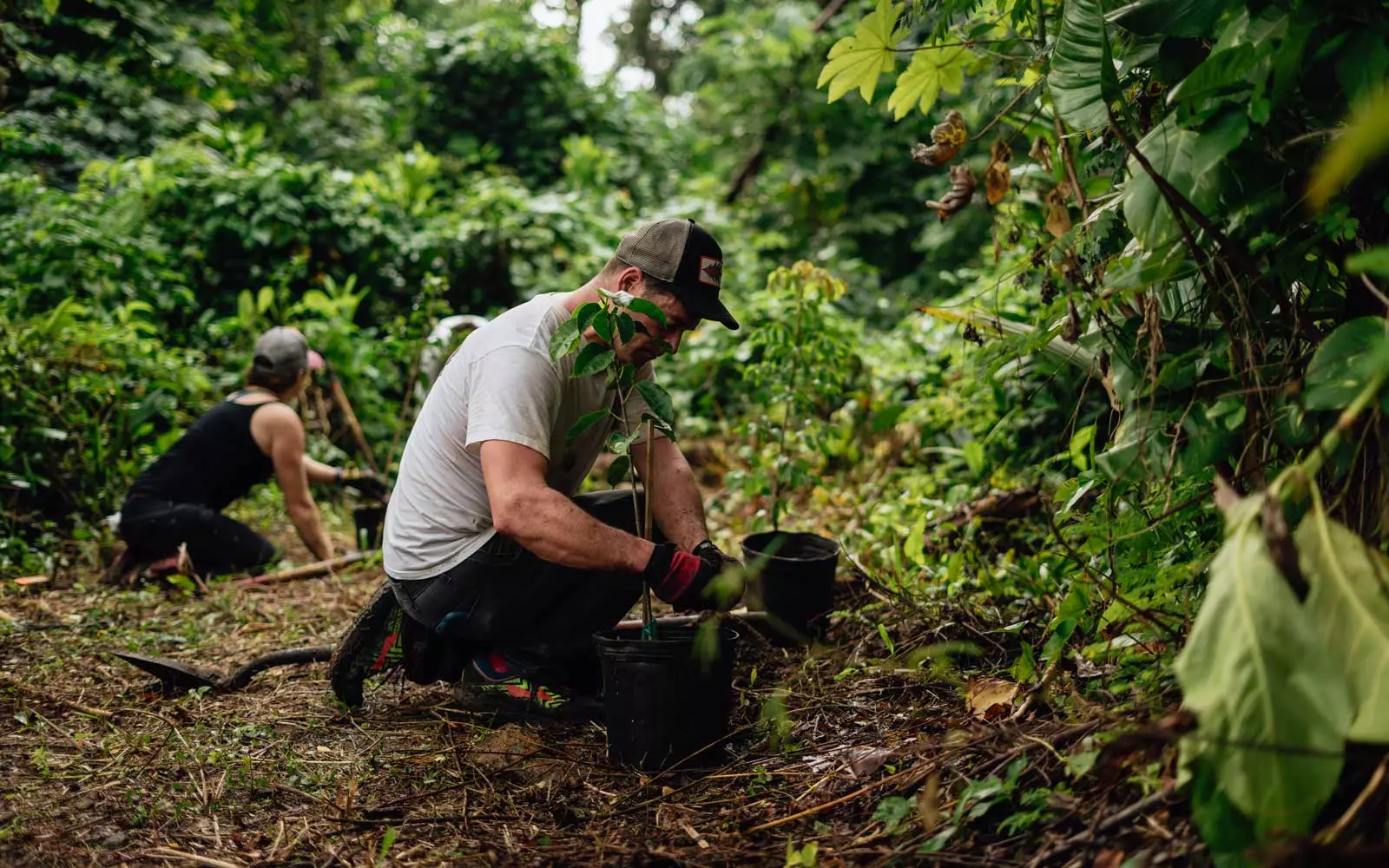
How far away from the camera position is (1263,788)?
1.06 metres

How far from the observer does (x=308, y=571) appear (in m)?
4.28

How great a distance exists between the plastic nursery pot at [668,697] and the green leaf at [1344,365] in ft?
4.08

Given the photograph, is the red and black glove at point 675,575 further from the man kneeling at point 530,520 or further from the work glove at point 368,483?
the work glove at point 368,483

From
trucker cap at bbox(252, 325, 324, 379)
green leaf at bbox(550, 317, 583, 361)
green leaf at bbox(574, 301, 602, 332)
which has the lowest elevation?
trucker cap at bbox(252, 325, 324, 379)

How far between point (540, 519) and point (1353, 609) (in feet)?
5.27

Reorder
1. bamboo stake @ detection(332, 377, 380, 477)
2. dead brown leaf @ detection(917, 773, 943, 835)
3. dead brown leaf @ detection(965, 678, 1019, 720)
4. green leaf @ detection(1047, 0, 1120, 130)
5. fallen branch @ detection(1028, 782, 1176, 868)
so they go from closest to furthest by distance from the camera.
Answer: fallen branch @ detection(1028, 782, 1176, 868) → dead brown leaf @ detection(917, 773, 943, 835) → green leaf @ detection(1047, 0, 1120, 130) → dead brown leaf @ detection(965, 678, 1019, 720) → bamboo stake @ detection(332, 377, 380, 477)

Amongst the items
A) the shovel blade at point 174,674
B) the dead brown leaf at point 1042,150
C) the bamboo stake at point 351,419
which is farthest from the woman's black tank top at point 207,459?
the dead brown leaf at point 1042,150

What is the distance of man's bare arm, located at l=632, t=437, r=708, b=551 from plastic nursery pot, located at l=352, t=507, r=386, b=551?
2271 millimetres

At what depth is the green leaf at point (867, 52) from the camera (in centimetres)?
230

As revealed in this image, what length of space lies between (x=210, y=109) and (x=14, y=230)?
3.40 m

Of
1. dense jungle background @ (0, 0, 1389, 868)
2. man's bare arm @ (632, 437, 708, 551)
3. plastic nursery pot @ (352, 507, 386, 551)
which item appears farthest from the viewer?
plastic nursery pot @ (352, 507, 386, 551)

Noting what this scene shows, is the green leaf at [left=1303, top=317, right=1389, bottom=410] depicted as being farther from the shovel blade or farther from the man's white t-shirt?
the shovel blade

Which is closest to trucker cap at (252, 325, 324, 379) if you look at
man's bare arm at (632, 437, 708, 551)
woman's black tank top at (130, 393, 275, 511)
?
woman's black tank top at (130, 393, 275, 511)

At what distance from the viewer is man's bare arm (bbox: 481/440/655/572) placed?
224cm
